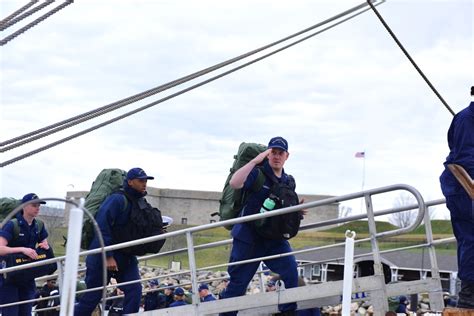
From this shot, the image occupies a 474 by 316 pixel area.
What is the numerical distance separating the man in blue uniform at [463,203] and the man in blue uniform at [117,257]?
321cm

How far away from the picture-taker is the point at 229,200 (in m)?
7.21

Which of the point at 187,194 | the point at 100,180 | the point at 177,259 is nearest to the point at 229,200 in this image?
the point at 100,180

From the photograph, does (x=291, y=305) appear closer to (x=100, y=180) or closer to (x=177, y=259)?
(x=100, y=180)

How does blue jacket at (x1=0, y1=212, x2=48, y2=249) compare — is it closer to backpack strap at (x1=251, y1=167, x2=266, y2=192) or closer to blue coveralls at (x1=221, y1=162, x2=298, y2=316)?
blue coveralls at (x1=221, y1=162, x2=298, y2=316)

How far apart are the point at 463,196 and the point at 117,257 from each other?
3632 millimetres

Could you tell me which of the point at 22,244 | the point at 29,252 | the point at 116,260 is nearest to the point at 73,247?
the point at 116,260

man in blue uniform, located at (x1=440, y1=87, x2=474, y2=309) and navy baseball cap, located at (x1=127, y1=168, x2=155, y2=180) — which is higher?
navy baseball cap, located at (x1=127, y1=168, x2=155, y2=180)

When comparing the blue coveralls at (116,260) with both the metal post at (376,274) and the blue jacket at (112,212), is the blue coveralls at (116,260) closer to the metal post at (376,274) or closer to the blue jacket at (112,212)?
the blue jacket at (112,212)

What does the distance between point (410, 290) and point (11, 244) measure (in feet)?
13.4

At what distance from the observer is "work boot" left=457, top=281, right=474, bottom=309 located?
5.05 m

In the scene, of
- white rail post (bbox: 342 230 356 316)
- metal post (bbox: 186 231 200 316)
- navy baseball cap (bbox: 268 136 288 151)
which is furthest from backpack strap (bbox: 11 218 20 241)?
white rail post (bbox: 342 230 356 316)

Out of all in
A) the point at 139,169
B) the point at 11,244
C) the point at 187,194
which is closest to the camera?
the point at 139,169

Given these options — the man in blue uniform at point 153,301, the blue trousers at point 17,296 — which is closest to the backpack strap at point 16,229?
the blue trousers at point 17,296

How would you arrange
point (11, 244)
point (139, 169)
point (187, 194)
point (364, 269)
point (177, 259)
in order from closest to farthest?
point (364, 269) → point (139, 169) → point (11, 244) → point (177, 259) → point (187, 194)
